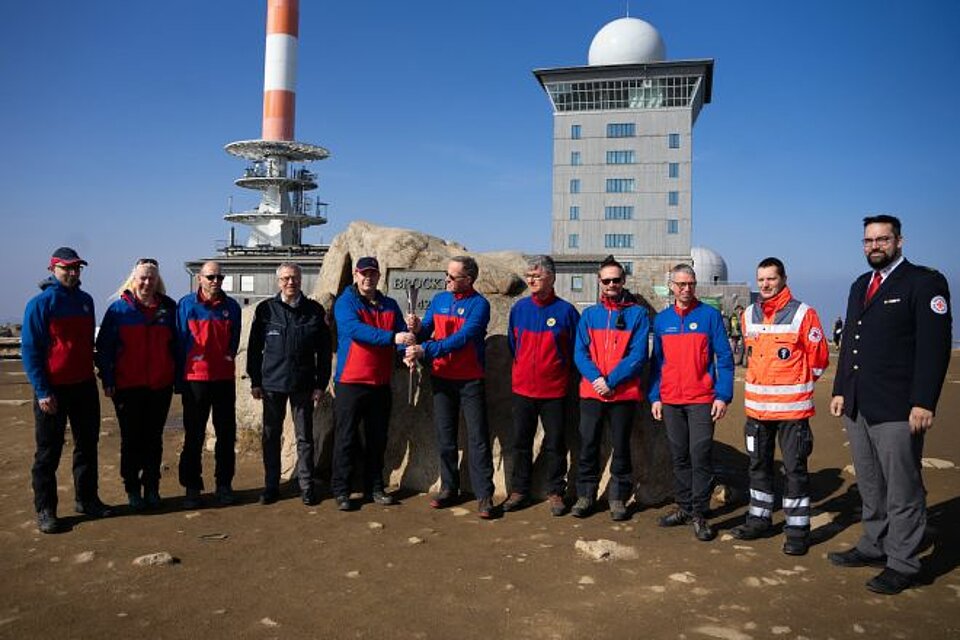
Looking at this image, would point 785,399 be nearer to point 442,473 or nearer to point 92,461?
point 442,473

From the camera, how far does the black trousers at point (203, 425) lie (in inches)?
237

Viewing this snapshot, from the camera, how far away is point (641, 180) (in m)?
53.2

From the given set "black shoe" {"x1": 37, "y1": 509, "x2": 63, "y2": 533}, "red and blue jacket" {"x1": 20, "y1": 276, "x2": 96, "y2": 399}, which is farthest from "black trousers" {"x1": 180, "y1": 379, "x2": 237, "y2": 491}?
"black shoe" {"x1": 37, "y1": 509, "x2": 63, "y2": 533}

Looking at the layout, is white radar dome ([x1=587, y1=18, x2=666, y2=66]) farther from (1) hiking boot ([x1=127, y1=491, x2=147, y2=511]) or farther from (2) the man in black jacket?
(1) hiking boot ([x1=127, y1=491, x2=147, y2=511])

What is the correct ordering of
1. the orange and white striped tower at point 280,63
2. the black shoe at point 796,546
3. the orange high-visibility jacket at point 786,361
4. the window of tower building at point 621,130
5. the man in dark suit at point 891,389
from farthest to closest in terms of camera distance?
the window of tower building at point 621,130 < the orange and white striped tower at point 280,63 < the orange high-visibility jacket at point 786,361 < the black shoe at point 796,546 < the man in dark suit at point 891,389

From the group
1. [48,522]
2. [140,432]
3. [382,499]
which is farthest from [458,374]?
[48,522]

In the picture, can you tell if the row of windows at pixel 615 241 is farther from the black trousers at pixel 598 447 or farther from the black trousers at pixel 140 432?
the black trousers at pixel 140 432

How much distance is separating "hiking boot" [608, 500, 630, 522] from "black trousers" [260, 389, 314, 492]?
2799mm

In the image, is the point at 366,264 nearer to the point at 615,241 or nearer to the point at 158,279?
the point at 158,279

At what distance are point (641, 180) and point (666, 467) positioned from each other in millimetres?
50021

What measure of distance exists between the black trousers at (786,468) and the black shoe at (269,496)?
423 cm

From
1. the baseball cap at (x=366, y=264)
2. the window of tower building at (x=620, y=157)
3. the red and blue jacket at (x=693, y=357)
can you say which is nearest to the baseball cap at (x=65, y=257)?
the baseball cap at (x=366, y=264)

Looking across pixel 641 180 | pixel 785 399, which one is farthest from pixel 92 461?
pixel 641 180

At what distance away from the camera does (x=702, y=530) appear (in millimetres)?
5211
